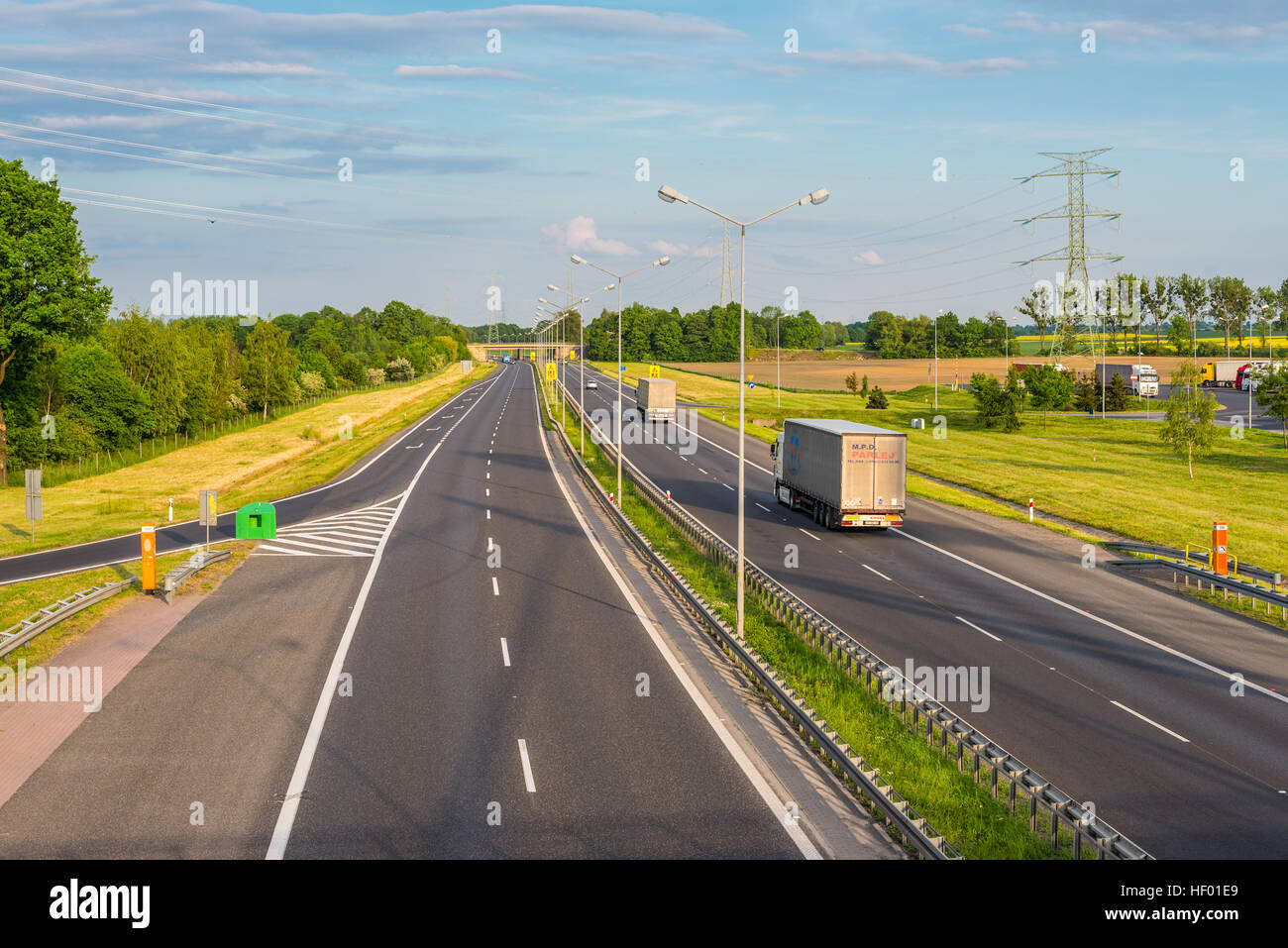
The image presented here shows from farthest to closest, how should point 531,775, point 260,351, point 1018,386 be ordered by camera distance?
1. point 260,351
2. point 1018,386
3. point 531,775

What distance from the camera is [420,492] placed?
49.3m

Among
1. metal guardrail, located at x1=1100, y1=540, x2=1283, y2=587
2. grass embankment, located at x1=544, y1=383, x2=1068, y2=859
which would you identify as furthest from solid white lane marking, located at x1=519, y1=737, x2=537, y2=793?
metal guardrail, located at x1=1100, y1=540, x2=1283, y2=587

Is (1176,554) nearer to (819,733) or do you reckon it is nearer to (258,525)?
(819,733)

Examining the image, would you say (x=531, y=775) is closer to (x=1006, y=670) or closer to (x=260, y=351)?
(x=1006, y=670)

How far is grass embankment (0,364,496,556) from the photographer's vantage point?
4381 cm

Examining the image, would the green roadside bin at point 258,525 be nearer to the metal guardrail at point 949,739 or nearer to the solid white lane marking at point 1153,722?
the metal guardrail at point 949,739

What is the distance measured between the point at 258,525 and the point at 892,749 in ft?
89.9

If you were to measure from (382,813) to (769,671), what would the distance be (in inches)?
337

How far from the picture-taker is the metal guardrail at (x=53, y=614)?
69.8 ft

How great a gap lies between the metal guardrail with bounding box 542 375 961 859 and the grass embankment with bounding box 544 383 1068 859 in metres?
0.45

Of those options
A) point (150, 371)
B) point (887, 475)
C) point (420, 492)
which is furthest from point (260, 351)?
point (887, 475)

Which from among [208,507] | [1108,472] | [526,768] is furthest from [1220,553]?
[208,507]

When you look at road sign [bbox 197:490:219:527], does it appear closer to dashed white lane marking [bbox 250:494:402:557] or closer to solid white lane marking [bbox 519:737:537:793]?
dashed white lane marking [bbox 250:494:402:557]
